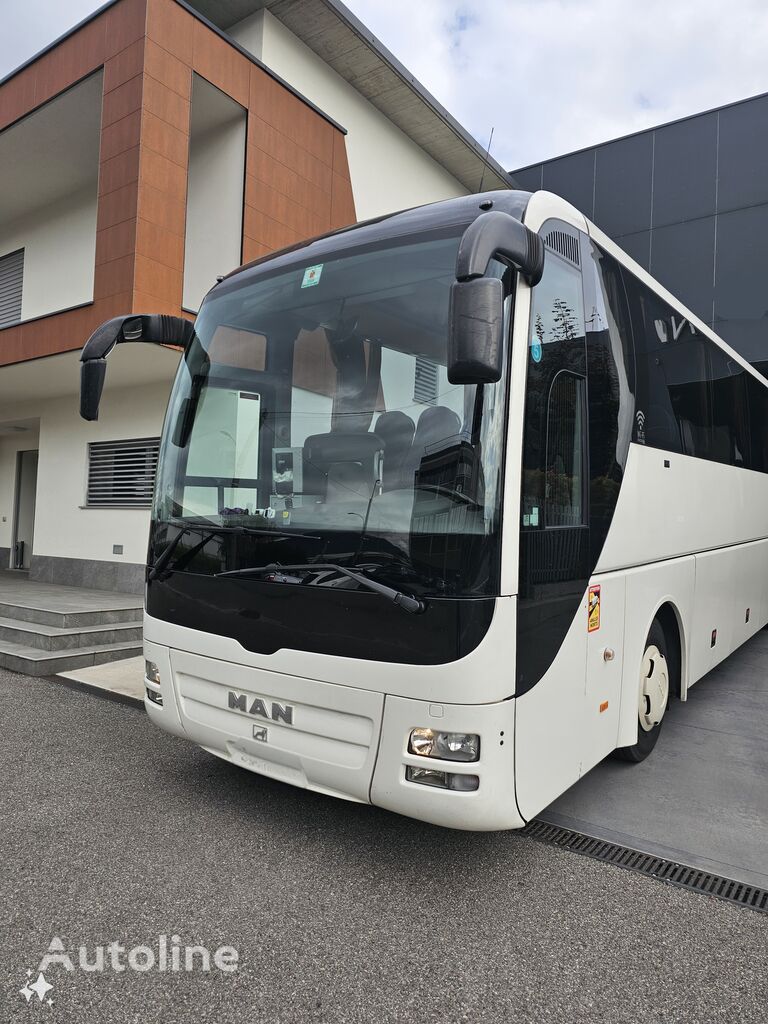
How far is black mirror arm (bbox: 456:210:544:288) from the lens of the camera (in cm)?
258

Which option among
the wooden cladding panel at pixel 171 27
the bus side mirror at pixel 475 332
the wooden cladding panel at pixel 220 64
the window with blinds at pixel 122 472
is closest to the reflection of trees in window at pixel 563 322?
the bus side mirror at pixel 475 332

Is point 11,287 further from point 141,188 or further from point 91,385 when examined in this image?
point 91,385

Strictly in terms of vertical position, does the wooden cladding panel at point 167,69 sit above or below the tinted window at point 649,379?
above

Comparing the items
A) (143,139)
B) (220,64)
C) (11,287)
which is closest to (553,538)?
(143,139)

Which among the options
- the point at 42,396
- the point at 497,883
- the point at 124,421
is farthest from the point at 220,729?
the point at 42,396

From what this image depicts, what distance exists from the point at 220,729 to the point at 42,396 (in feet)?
35.2

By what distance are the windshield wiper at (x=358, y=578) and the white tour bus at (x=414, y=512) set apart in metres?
0.01

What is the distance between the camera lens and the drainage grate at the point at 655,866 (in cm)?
303

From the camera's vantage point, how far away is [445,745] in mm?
2809

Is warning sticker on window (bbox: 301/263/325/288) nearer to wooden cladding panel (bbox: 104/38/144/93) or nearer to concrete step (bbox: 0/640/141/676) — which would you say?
concrete step (bbox: 0/640/141/676)

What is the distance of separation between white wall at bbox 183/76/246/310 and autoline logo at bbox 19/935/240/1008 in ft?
28.5

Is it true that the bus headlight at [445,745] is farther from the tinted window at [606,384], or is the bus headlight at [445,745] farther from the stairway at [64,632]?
the stairway at [64,632]

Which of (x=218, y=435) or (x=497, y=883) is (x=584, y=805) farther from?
(x=218, y=435)

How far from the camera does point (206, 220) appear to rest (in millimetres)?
10312
